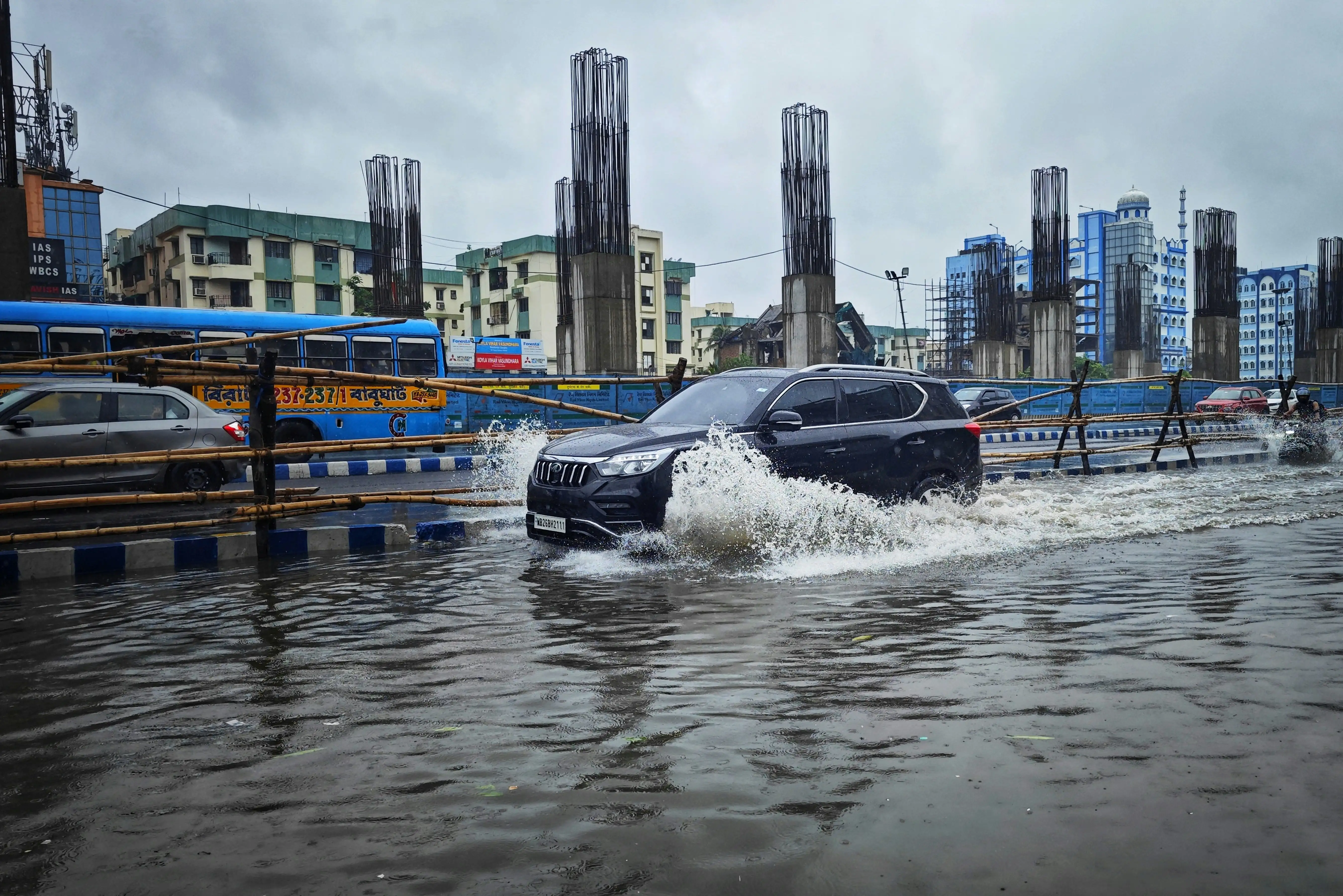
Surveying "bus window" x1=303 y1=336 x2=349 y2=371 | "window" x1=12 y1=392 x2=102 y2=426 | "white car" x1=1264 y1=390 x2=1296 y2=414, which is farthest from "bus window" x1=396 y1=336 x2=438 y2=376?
"white car" x1=1264 y1=390 x2=1296 y2=414

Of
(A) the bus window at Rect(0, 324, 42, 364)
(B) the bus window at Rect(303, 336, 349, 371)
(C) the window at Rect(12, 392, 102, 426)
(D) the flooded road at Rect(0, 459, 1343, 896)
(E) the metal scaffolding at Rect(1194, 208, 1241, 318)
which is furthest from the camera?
(E) the metal scaffolding at Rect(1194, 208, 1241, 318)

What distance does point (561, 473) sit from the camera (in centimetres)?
798

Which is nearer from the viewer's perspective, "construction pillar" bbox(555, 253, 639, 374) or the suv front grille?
the suv front grille

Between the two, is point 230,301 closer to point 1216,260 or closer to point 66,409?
point 66,409

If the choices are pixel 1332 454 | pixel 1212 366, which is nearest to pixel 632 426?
pixel 1332 454

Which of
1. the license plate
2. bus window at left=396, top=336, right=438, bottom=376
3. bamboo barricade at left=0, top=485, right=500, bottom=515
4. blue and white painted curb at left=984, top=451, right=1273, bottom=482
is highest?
bus window at left=396, top=336, right=438, bottom=376

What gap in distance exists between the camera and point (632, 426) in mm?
8516

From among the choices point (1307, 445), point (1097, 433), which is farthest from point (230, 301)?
point (1307, 445)

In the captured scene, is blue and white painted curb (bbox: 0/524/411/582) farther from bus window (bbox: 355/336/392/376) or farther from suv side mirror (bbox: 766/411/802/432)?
bus window (bbox: 355/336/392/376)

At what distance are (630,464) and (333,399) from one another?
13.1m

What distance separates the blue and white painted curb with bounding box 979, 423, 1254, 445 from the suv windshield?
16022mm

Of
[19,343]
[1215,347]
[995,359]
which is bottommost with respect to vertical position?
[19,343]

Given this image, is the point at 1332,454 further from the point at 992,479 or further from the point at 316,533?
the point at 316,533

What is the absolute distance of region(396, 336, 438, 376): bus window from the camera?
69.6 ft
